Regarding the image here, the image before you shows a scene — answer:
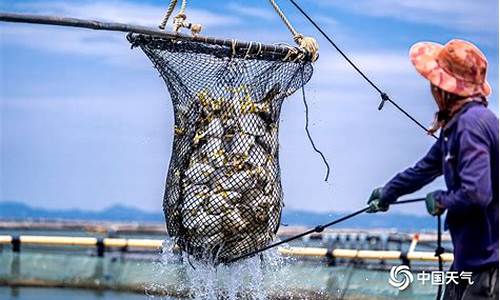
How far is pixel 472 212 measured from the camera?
4.12 metres

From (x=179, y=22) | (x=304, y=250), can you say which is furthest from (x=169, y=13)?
(x=304, y=250)

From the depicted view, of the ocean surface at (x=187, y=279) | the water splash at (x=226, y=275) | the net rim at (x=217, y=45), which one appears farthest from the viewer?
the ocean surface at (x=187, y=279)

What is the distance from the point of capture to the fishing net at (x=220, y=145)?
19.1 ft

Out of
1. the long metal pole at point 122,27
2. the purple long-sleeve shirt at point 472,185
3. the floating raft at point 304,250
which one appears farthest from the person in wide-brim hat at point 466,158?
the floating raft at point 304,250

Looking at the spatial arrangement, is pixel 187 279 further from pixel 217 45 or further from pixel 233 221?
pixel 217 45

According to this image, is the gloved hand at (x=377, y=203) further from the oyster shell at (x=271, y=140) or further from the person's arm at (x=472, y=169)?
the oyster shell at (x=271, y=140)

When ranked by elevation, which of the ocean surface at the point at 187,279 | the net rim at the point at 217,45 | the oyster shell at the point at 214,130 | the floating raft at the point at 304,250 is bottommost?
the ocean surface at the point at 187,279

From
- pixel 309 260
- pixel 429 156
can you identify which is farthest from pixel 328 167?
pixel 309 260

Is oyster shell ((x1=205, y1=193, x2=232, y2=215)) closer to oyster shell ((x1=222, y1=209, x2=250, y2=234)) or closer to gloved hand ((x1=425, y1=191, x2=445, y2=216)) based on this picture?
oyster shell ((x1=222, y1=209, x2=250, y2=234))

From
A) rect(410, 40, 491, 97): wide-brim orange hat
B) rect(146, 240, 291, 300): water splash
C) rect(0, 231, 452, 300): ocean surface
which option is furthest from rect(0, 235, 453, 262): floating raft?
rect(410, 40, 491, 97): wide-brim orange hat

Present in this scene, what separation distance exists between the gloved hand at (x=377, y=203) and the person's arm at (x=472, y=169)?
0.48 metres

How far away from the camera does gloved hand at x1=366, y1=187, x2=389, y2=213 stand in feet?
15.0

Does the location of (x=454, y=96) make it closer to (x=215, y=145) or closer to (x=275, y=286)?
(x=215, y=145)

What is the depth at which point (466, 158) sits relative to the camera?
4059 mm
